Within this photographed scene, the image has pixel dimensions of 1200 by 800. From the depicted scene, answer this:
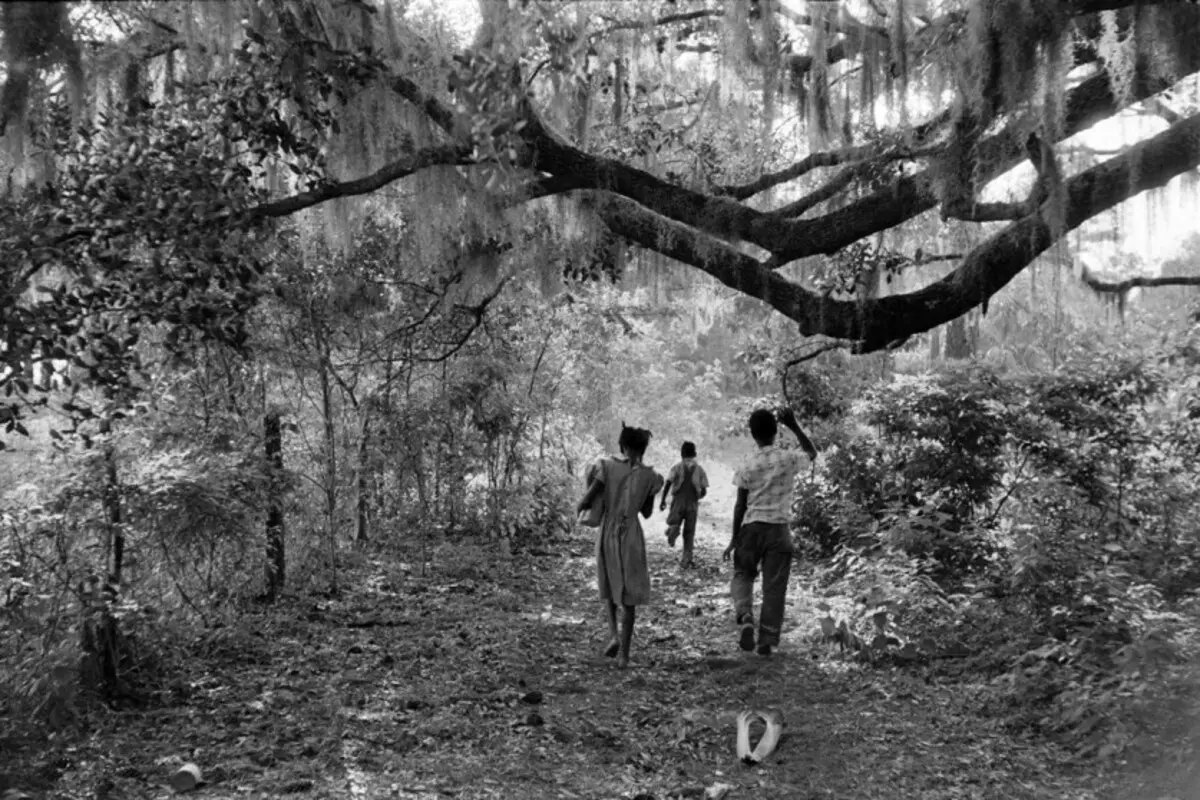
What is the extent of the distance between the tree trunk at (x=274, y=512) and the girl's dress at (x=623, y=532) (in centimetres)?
203

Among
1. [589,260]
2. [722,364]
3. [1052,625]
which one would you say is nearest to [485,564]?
[589,260]

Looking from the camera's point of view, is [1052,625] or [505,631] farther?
[505,631]

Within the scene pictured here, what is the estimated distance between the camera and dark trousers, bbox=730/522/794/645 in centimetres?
529

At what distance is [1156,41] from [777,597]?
3.29 meters

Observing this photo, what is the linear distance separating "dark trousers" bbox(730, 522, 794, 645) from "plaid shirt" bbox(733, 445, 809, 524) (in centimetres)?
6

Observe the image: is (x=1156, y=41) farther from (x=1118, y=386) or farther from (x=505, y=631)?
(x=505, y=631)

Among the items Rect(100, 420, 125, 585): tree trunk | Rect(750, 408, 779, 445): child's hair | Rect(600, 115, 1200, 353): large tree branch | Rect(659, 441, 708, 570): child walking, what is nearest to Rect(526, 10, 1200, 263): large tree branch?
Rect(600, 115, 1200, 353): large tree branch

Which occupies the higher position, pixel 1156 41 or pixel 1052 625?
pixel 1156 41

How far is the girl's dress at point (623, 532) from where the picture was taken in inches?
205

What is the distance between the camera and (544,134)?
5051 millimetres

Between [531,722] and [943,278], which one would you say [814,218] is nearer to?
[943,278]

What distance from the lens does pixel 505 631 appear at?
6.30m

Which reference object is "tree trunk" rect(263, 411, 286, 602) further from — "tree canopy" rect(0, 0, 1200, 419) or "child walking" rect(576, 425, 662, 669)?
"child walking" rect(576, 425, 662, 669)

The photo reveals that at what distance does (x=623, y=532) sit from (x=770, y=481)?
0.87 meters
